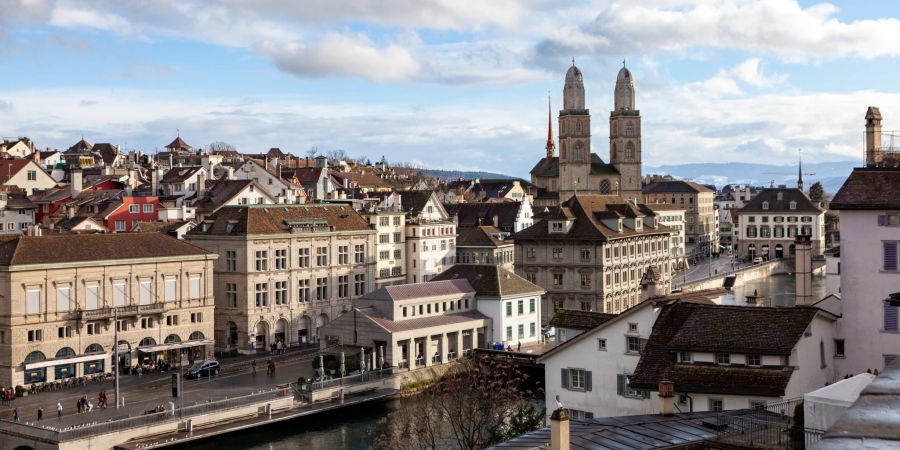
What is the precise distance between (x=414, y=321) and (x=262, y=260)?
13.9 metres

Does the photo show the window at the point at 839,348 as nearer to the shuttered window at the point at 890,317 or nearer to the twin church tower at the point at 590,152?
the shuttered window at the point at 890,317

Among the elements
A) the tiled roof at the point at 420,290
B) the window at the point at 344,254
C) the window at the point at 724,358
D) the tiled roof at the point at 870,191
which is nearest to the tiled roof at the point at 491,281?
→ the tiled roof at the point at 420,290

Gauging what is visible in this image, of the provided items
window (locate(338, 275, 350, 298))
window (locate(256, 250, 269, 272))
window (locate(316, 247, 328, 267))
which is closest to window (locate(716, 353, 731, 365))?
window (locate(256, 250, 269, 272))

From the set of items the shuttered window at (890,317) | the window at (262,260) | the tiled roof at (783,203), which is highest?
the tiled roof at (783,203)

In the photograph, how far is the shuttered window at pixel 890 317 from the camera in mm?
37500

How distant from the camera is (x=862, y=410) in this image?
757 cm

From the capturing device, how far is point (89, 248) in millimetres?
66500

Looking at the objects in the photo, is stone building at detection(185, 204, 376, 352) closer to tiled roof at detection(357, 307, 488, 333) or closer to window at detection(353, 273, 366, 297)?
window at detection(353, 273, 366, 297)

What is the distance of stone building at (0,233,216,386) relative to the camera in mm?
61125

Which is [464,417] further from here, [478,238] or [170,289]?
[478,238]

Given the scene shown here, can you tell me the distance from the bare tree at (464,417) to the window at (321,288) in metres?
26.6

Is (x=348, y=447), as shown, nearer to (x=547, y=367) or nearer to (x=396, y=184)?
(x=547, y=367)

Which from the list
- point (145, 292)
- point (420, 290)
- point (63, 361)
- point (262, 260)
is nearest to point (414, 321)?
point (420, 290)

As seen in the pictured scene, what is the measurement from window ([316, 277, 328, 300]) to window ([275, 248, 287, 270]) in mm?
3594
